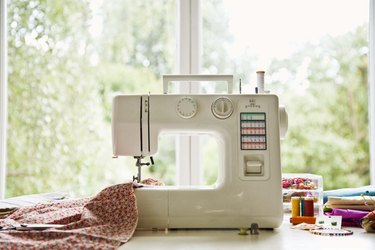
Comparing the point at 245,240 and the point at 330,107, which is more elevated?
the point at 330,107

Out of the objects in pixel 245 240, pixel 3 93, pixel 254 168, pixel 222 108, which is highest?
pixel 3 93

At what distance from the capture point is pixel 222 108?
5.79ft

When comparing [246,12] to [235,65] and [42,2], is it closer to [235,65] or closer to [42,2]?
[235,65]

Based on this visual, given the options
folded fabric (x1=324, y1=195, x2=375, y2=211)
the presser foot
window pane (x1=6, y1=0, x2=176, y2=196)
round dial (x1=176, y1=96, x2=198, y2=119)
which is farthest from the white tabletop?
window pane (x1=6, y1=0, x2=176, y2=196)

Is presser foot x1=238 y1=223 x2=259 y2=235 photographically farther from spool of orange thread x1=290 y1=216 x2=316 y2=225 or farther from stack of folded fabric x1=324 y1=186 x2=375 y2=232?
stack of folded fabric x1=324 y1=186 x2=375 y2=232

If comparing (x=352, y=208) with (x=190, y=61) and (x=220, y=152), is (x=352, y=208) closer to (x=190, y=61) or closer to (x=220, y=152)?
(x=220, y=152)

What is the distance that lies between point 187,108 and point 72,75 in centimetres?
120

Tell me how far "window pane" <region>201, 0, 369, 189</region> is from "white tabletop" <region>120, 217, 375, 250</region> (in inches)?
42.1

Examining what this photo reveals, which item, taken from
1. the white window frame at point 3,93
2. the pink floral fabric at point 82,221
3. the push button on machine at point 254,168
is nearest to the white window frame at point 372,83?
the push button on machine at point 254,168

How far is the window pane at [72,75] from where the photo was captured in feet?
9.17

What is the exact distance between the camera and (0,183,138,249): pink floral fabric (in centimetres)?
138

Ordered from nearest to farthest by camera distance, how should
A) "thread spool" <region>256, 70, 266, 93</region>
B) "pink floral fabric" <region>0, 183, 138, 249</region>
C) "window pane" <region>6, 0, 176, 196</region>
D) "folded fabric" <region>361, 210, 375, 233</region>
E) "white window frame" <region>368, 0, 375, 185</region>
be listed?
"pink floral fabric" <region>0, 183, 138, 249</region>
"folded fabric" <region>361, 210, 375, 233</region>
"thread spool" <region>256, 70, 266, 93</region>
"white window frame" <region>368, 0, 375, 185</region>
"window pane" <region>6, 0, 176, 196</region>

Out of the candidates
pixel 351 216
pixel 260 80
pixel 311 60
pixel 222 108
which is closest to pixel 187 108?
pixel 222 108

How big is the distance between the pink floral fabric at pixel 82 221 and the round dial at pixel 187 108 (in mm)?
257
